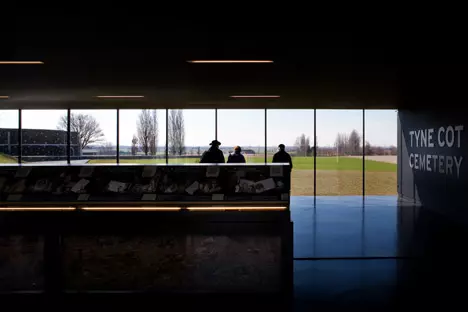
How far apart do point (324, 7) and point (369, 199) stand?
1019cm

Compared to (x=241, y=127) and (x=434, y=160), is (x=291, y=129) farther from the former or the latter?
(x=434, y=160)

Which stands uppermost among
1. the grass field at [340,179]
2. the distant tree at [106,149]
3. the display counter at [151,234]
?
the distant tree at [106,149]

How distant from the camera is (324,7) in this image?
3.29 metres

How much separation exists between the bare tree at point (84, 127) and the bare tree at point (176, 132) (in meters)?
2.71

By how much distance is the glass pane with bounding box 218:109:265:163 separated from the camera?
503 inches

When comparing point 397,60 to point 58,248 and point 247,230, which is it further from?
point 58,248

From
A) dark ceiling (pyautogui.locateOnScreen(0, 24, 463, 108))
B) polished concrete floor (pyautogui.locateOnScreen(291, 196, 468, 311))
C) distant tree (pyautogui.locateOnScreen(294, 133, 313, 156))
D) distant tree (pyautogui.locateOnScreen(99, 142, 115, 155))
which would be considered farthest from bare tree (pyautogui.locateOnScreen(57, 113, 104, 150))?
polished concrete floor (pyautogui.locateOnScreen(291, 196, 468, 311))

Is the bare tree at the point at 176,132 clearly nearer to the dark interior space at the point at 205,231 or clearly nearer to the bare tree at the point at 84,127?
the bare tree at the point at 84,127

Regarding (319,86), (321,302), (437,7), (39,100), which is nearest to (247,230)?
(321,302)

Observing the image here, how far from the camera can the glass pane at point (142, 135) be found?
42.7 ft

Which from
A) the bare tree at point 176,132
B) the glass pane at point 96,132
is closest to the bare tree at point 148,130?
the bare tree at point 176,132

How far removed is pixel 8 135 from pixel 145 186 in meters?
12.0

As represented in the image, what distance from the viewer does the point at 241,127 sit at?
1293cm

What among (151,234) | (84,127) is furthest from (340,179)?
(151,234)
